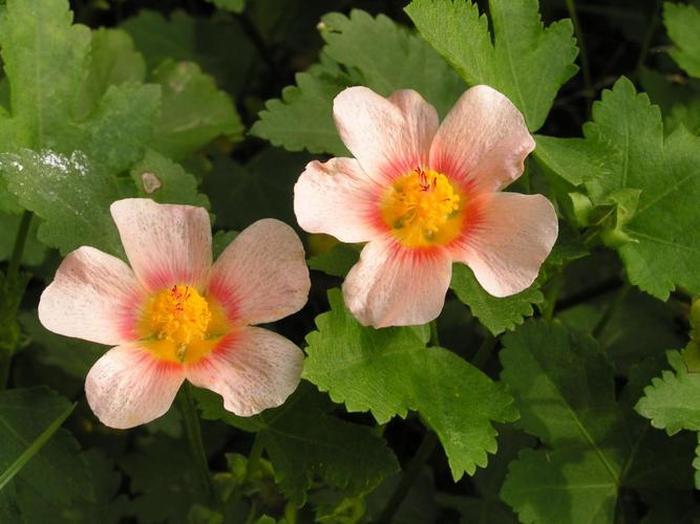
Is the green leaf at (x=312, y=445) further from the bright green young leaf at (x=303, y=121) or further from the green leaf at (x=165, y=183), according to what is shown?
the bright green young leaf at (x=303, y=121)

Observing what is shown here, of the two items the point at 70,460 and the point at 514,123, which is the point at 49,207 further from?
the point at 514,123

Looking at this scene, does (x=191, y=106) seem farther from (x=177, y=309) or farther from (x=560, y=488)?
(x=560, y=488)

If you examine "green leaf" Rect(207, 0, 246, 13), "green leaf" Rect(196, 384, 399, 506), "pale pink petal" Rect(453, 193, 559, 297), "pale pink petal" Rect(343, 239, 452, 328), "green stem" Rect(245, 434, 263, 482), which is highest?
"pale pink petal" Rect(453, 193, 559, 297)

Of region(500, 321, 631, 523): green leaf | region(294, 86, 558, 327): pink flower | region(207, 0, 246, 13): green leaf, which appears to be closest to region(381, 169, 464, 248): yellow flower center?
region(294, 86, 558, 327): pink flower

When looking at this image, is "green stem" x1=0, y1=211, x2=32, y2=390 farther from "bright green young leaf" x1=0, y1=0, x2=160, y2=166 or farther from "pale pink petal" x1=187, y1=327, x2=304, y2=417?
"pale pink petal" x1=187, y1=327, x2=304, y2=417

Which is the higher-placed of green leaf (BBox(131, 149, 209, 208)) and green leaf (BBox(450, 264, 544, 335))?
green leaf (BBox(450, 264, 544, 335))

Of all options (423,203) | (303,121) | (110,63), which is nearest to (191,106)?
(110,63)

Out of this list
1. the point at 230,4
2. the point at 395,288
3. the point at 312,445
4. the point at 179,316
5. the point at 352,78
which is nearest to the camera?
the point at 395,288
